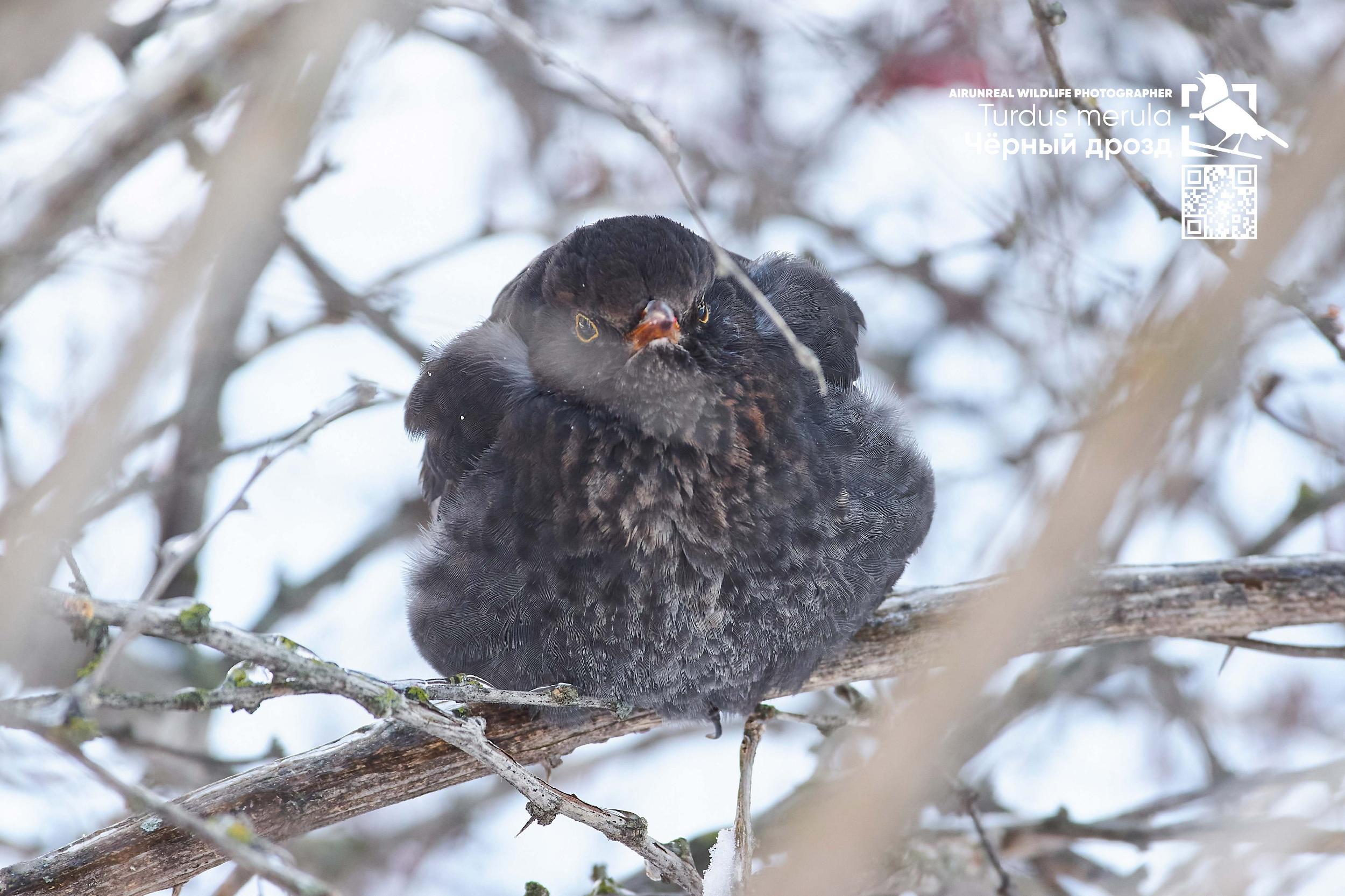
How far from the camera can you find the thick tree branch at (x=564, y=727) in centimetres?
255

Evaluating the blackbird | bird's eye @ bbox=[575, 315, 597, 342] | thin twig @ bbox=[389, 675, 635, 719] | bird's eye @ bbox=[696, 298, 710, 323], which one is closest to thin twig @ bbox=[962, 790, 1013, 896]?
the blackbird

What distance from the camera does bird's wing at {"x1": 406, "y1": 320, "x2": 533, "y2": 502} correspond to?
3.17 m

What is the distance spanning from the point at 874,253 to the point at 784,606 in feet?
8.70

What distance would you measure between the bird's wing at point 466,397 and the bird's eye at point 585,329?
234mm

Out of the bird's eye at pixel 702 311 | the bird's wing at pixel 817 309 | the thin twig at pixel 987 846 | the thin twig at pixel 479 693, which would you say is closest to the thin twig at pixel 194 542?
the thin twig at pixel 479 693

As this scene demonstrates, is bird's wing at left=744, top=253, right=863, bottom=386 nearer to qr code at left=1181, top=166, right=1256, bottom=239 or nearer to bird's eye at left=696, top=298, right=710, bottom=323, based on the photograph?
bird's eye at left=696, top=298, right=710, bottom=323

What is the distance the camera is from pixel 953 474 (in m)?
4.98

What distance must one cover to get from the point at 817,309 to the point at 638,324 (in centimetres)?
71

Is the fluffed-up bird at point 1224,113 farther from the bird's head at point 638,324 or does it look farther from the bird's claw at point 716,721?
the bird's claw at point 716,721

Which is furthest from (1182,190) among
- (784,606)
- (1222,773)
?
(784,606)

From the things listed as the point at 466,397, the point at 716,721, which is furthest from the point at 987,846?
the point at 466,397

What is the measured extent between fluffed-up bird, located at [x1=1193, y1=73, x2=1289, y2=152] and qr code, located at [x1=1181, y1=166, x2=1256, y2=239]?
11 centimetres

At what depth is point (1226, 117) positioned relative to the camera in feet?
14.1

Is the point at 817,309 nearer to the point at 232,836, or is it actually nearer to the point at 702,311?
the point at 702,311
